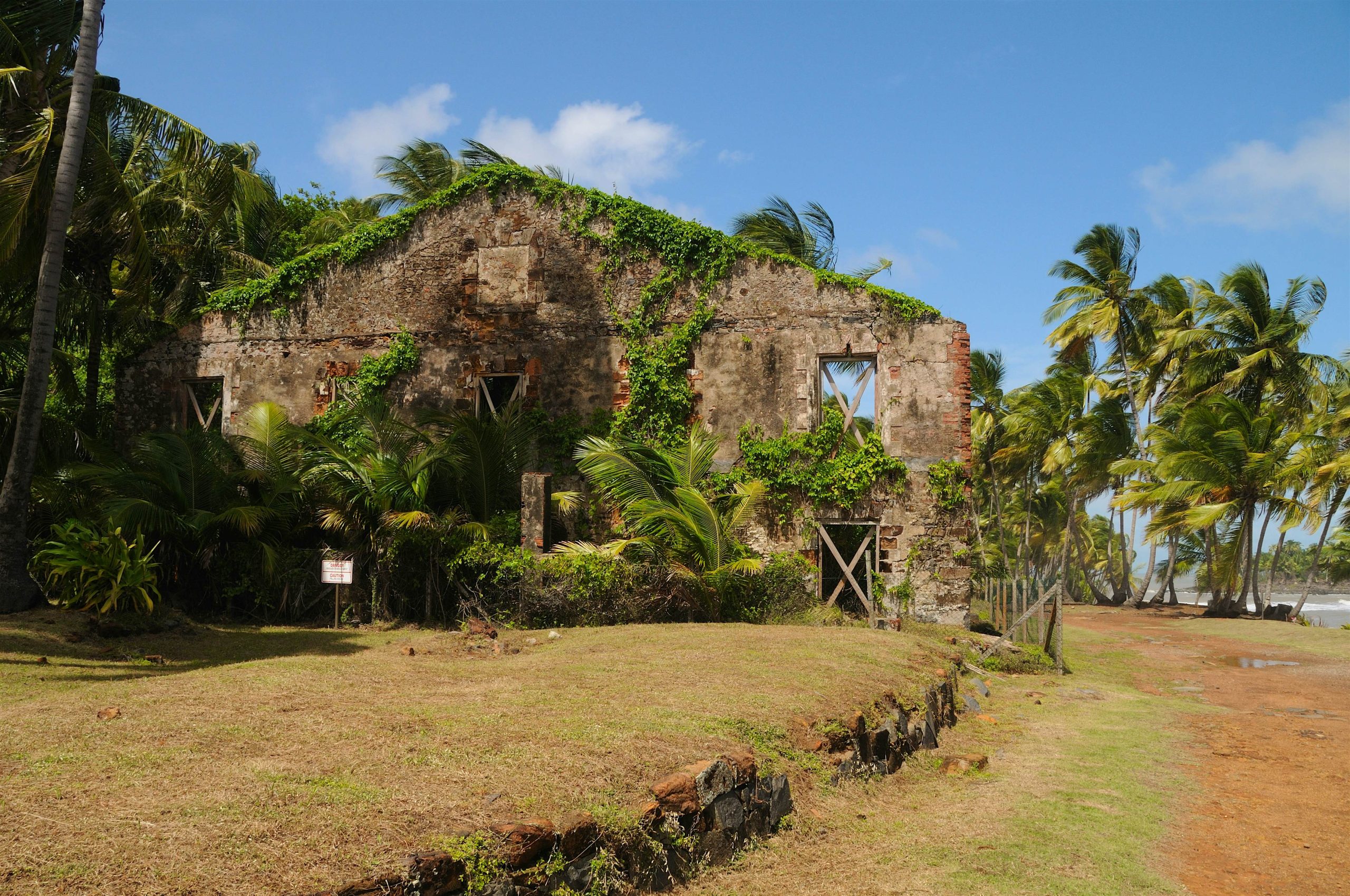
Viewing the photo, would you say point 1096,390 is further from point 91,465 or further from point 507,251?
point 91,465

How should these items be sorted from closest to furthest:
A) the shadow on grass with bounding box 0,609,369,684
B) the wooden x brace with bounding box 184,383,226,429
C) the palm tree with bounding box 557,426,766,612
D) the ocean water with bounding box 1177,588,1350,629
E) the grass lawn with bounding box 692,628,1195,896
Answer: the grass lawn with bounding box 692,628,1195,896 < the shadow on grass with bounding box 0,609,369,684 < the palm tree with bounding box 557,426,766,612 < the wooden x brace with bounding box 184,383,226,429 < the ocean water with bounding box 1177,588,1350,629

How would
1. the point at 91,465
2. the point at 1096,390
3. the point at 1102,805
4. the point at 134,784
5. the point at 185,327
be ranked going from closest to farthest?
the point at 134,784
the point at 1102,805
the point at 91,465
the point at 185,327
the point at 1096,390

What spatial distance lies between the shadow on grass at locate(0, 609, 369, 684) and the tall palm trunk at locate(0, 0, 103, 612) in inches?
29.5

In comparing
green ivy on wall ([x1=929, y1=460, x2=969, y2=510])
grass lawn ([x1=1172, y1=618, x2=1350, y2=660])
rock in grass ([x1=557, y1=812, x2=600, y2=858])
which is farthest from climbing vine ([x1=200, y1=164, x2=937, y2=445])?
rock in grass ([x1=557, y1=812, x2=600, y2=858])

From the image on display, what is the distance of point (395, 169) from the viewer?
28.8m

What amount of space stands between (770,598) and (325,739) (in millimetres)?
8988

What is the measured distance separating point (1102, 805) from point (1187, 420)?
21.6 m

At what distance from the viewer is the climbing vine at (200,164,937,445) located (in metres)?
16.5

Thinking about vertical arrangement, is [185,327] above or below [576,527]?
above

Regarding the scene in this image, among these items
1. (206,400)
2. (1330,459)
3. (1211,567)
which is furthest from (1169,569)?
(206,400)

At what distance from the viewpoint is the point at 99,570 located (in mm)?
10727

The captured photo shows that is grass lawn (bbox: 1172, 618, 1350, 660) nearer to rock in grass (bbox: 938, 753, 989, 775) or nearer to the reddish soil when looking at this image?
the reddish soil

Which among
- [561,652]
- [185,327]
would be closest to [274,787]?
[561,652]

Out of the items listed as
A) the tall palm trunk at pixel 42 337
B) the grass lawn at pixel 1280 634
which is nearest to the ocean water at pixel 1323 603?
the grass lawn at pixel 1280 634
